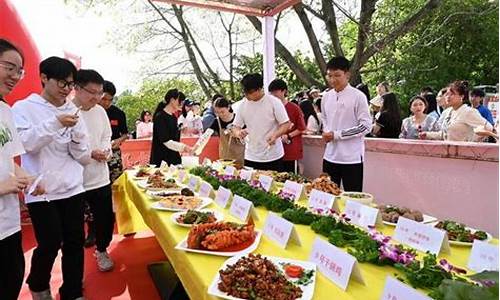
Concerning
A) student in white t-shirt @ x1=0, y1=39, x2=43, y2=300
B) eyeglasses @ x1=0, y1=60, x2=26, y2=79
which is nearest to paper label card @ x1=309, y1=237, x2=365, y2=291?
student in white t-shirt @ x1=0, y1=39, x2=43, y2=300

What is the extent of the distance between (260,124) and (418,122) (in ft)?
5.78

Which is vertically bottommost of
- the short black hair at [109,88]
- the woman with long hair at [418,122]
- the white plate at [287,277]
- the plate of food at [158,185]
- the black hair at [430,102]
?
the plate of food at [158,185]

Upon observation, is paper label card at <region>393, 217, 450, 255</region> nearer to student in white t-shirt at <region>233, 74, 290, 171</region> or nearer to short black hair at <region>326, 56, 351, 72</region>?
short black hair at <region>326, 56, 351, 72</region>

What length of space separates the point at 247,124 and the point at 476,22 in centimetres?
1243

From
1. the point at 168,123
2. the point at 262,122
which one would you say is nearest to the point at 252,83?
the point at 262,122

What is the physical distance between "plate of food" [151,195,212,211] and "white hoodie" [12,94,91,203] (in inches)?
16.7

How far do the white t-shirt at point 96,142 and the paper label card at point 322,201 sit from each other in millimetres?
1361

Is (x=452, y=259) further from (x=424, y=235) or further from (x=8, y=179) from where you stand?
(x=8, y=179)

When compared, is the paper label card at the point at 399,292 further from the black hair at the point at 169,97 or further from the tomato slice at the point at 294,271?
the black hair at the point at 169,97

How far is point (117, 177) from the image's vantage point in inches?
132

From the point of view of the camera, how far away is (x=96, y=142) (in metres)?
2.44

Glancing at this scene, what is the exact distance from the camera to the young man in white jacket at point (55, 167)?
1715 millimetres

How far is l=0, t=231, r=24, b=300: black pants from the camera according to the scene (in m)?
1.39

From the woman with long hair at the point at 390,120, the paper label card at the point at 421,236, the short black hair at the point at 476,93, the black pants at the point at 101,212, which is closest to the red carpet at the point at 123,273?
the black pants at the point at 101,212
